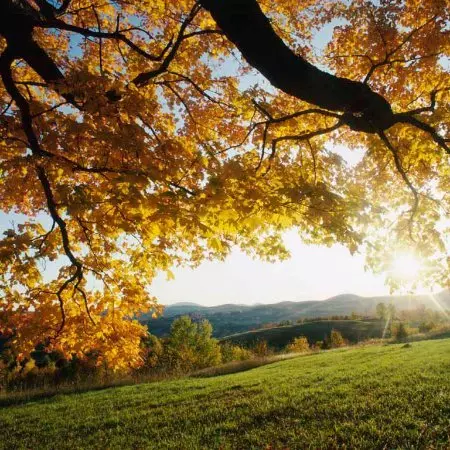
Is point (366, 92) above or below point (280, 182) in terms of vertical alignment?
above

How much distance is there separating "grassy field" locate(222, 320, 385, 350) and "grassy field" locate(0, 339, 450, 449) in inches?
2878

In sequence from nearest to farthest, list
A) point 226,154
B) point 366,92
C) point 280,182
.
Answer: point 366,92 → point 280,182 → point 226,154

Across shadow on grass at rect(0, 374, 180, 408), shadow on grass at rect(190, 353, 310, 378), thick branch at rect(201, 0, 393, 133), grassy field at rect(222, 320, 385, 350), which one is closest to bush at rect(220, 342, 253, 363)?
shadow on grass at rect(190, 353, 310, 378)

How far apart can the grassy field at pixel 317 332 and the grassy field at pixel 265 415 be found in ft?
240

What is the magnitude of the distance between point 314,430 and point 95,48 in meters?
10.5

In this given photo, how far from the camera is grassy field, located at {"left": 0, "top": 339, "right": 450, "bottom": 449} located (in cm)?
639

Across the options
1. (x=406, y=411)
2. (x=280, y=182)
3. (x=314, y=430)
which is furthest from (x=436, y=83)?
(x=314, y=430)

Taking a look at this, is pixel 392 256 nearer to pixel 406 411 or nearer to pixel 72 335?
pixel 406 411

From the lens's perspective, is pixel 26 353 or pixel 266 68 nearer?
pixel 266 68

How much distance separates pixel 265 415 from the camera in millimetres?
8344

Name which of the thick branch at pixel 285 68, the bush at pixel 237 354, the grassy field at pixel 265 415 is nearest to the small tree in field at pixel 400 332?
the bush at pixel 237 354

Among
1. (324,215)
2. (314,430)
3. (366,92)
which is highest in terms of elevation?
(366,92)

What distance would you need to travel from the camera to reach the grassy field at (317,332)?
8581 centimetres

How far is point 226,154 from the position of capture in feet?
21.2
